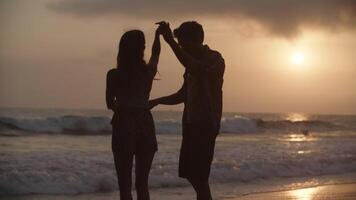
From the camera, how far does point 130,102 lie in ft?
10.5

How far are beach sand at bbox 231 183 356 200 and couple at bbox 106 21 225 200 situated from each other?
122 inches

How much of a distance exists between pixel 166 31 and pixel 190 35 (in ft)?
0.65

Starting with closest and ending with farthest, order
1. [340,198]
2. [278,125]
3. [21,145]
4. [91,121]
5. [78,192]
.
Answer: [340,198], [78,192], [21,145], [91,121], [278,125]

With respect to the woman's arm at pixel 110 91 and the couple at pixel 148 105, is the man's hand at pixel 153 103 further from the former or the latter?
the woman's arm at pixel 110 91

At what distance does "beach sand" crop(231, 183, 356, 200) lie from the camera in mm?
6176

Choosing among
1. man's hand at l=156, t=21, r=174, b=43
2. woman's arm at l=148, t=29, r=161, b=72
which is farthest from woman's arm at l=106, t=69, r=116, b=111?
man's hand at l=156, t=21, r=174, b=43

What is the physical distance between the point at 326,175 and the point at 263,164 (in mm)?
932

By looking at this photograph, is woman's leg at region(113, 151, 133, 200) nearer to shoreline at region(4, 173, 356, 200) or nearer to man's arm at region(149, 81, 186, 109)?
man's arm at region(149, 81, 186, 109)

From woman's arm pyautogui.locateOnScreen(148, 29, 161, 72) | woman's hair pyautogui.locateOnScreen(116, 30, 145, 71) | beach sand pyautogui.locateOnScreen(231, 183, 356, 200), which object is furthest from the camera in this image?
beach sand pyautogui.locateOnScreen(231, 183, 356, 200)

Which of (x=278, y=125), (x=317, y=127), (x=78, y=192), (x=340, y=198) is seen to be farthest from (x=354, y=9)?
(x=317, y=127)

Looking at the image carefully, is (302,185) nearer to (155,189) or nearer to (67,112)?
(155,189)

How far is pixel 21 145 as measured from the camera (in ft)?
39.2

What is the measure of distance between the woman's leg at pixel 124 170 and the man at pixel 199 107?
10.9 inches

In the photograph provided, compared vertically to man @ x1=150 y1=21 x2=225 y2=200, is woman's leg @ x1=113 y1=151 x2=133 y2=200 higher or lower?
lower
